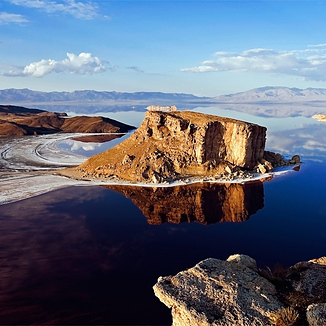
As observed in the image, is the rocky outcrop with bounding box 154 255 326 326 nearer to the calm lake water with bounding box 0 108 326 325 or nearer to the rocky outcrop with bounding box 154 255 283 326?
the rocky outcrop with bounding box 154 255 283 326

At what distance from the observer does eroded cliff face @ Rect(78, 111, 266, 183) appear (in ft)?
169

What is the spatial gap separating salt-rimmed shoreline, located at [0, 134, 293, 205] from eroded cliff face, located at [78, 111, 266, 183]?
8.61ft

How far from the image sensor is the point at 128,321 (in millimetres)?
18438

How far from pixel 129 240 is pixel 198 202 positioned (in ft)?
44.4

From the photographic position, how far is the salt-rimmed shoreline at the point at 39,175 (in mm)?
46862

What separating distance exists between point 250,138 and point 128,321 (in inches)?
1601

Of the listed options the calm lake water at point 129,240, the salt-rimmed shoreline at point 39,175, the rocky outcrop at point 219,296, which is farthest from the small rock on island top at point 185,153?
the rocky outcrop at point 219,296

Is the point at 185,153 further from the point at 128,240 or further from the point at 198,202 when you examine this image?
the point at 128,240

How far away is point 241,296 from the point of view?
13328 mm

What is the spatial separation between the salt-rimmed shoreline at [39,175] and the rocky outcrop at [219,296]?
32951 mm

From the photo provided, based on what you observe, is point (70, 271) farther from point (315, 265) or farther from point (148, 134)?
point (148, 134)

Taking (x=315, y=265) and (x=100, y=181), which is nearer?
(x=315, y=265)

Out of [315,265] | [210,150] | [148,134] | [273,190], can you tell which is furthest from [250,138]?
[315,265]

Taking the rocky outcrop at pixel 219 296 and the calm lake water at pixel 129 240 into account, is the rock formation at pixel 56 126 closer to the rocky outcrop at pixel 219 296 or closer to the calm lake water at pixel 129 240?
the calm lake water at pixel 129 240
